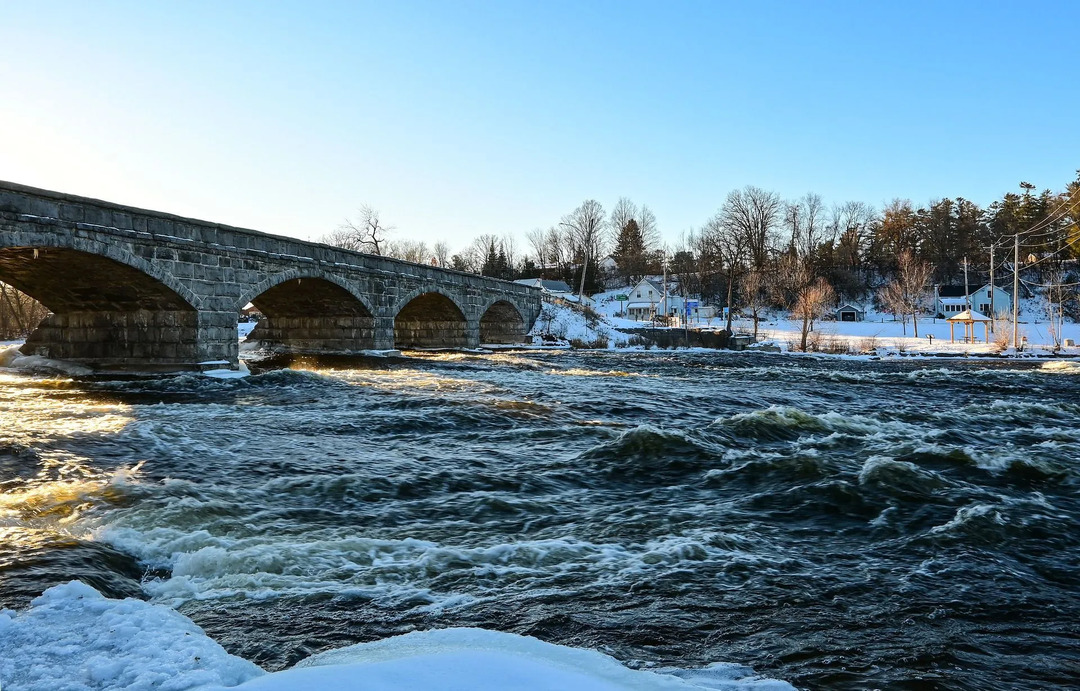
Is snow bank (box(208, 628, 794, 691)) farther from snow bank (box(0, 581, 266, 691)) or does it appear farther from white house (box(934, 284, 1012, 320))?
white house (box(934, 284, 1012, 320))

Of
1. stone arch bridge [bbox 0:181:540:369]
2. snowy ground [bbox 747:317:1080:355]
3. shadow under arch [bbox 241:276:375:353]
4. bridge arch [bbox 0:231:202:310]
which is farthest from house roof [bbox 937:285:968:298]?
bridge arch [bbox 0:231:202:310]

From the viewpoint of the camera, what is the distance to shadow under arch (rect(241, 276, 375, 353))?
30.2 meters

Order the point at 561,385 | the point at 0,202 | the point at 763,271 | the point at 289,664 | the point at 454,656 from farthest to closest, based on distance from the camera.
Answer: the point at 763,271 → the point at 561,385 → the point at 0,202 → the point at 289,664 → the point at 454,656

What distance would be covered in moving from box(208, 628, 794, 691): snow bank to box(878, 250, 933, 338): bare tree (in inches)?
2465

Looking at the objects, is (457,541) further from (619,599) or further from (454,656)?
(454,656)

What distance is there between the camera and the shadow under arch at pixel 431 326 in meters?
42.2

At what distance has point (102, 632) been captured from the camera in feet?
12.5

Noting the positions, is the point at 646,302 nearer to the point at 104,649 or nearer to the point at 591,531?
the point at 591,531

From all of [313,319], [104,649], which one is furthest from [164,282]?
[104,649]

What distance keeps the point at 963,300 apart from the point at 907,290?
15880 mm

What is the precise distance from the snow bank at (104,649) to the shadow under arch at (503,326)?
46.2 m

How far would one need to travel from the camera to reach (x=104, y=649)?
360 centimetres

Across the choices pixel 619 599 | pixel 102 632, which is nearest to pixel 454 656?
pixel 619 599

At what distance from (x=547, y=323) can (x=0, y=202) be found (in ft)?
131
